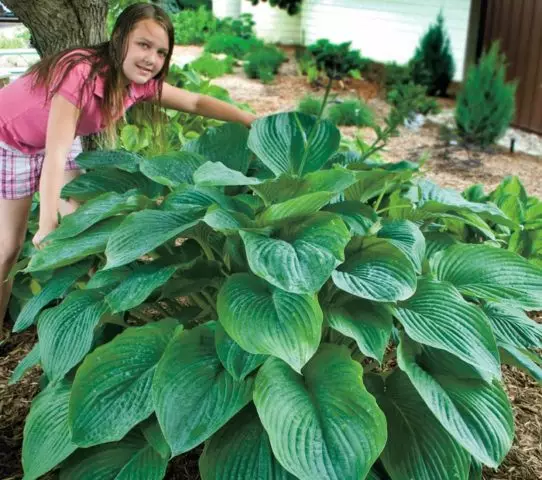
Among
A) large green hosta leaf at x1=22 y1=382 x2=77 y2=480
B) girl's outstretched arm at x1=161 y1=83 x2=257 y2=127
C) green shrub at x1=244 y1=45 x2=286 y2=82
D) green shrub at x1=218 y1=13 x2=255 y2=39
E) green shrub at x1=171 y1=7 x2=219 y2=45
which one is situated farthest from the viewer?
green shrub at x1=171 y1=7 x2=219 y2=45

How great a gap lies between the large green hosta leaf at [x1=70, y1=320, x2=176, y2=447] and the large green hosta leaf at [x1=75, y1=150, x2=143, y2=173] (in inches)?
27.1

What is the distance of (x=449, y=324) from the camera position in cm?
160

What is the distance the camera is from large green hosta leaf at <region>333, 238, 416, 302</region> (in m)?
1.54

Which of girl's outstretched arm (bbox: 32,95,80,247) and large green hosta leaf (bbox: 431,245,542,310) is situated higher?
girl's outstretched arm (bbox: 32,95,80,247)

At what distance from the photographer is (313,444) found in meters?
1.40

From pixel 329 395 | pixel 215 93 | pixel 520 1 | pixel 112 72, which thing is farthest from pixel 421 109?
pixel 329 395

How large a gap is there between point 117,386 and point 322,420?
500mm

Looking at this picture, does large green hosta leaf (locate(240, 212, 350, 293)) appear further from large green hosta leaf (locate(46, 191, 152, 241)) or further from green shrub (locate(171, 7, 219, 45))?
green shrub (locate(171, 7, 219, 45))

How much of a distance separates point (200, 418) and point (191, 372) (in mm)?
126

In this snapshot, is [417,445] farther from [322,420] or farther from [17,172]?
[17,172]

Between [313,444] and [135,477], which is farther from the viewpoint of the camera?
[135,477]

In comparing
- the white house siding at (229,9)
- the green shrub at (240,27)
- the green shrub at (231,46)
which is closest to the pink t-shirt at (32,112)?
the green shrub at (231,46)

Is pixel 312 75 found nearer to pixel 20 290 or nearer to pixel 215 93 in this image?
pixel 215 93

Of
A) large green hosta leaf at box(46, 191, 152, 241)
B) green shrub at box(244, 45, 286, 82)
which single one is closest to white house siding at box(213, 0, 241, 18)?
green shrub at box(244, 45, 286, 82)
